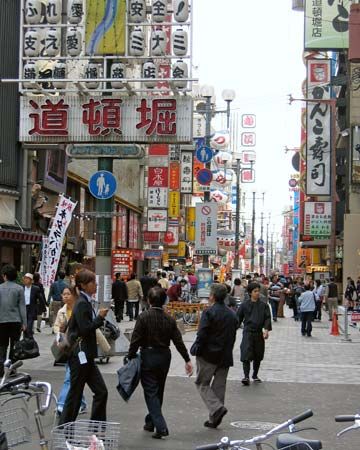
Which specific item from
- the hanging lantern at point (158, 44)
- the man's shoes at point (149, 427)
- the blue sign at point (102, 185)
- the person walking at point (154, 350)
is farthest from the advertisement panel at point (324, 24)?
the man's shoes at point (149, 427)

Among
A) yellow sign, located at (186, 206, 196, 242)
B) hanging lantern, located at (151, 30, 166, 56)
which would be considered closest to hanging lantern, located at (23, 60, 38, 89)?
hanging lantern, located at (151, 30, 166, 56)

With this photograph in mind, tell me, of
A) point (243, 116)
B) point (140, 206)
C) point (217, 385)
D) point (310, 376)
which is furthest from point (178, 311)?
point (243, 116)

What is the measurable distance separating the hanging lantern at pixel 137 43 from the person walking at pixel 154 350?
11130 mm

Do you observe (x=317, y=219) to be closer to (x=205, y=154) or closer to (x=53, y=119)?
(x=205, y=154)

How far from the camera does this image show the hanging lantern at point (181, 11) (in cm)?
1941

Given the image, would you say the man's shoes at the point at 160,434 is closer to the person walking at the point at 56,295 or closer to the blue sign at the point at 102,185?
the blue sign at the point at 102,185

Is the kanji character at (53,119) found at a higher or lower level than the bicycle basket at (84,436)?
higher

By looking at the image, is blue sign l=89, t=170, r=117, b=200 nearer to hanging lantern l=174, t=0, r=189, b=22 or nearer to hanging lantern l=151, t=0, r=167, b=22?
hanging lantern l=151, t=0, r=167, b=22

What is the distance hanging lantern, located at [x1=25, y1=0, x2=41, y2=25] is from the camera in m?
20.1

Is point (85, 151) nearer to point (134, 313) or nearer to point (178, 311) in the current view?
A: point (178, 311)

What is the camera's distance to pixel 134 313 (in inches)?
1194

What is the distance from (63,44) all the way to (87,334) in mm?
13310

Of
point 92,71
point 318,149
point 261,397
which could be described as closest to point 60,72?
point 92,71

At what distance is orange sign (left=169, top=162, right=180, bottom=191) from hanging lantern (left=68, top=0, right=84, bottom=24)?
85.9ft
